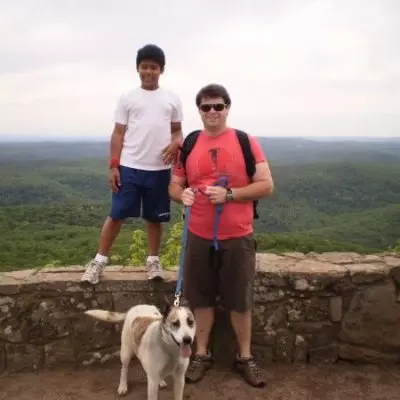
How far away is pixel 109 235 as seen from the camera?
3770 millimetres

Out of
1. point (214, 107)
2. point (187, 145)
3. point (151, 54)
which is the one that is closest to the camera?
point (214, 107)

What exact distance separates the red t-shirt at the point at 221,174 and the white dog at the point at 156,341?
27.0 inches

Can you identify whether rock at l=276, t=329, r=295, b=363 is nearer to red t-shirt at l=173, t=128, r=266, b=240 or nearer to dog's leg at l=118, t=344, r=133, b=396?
red t-shirt at l=173, t=128, r=266, b=240

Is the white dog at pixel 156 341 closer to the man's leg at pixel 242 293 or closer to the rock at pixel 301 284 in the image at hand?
the man's leg at pixel 242 293

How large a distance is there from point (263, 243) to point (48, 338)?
710 inches

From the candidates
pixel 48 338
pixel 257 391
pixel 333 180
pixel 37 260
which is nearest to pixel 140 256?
pixel 48 338

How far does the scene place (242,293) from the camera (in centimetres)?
344

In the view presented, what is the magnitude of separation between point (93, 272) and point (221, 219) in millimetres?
1206

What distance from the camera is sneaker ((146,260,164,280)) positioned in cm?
384

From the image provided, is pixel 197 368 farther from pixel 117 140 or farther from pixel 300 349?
pixel 117 140

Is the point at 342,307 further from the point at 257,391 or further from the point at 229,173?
the point at 229,173

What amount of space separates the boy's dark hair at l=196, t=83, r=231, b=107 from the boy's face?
1.69 ft

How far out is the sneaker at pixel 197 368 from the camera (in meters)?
3.59

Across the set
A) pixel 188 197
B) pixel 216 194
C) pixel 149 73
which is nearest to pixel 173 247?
pixel 149 73
